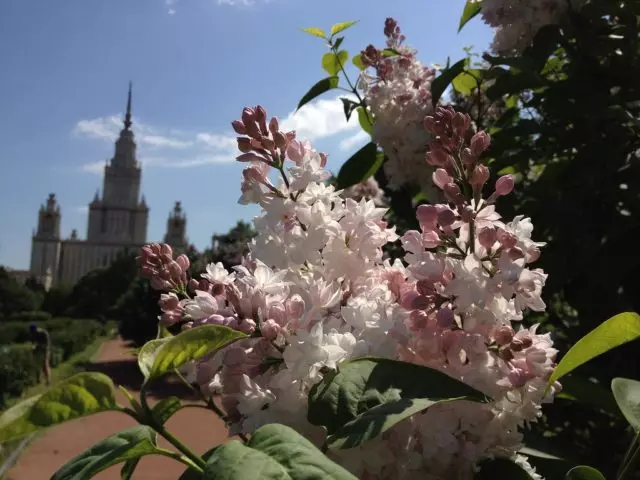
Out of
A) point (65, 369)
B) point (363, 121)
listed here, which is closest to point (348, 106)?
point (363, 121)

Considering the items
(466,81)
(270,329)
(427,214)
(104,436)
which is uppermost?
(466,81)

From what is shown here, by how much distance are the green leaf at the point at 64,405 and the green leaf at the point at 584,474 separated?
0.34 metres

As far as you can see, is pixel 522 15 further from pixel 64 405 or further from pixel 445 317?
pixel 64 405

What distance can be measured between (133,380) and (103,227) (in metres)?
48.2

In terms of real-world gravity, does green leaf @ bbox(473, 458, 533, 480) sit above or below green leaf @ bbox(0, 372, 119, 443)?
below

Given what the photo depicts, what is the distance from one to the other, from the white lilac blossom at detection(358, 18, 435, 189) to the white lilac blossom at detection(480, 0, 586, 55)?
7.3 inches

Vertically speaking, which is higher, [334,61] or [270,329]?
[334,61]

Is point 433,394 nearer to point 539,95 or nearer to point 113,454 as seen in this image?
point 113,454

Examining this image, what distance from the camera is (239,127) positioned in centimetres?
61

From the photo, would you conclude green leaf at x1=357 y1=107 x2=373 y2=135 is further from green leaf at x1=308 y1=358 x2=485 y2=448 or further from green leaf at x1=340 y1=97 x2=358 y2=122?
green leaf at x1=308 y1=358 x2=485 y2=448

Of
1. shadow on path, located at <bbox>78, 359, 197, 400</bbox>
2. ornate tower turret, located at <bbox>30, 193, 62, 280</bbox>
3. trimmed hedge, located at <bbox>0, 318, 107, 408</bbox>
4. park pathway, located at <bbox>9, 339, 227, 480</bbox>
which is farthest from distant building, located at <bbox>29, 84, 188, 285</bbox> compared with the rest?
park pathway, located at <bbox>9, 339, 227, 480</bbox>

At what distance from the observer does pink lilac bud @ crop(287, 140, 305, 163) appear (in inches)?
24.1

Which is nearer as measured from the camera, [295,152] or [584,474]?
[584,474]

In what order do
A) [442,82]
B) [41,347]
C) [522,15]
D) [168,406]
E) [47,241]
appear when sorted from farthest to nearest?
[47,241], [41,347], [522,15], [442,82], [168,406]
